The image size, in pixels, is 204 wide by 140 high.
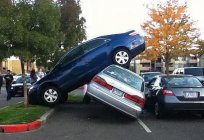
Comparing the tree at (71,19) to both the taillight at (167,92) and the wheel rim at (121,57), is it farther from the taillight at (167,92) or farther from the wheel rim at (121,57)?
the taillight at (167,92)

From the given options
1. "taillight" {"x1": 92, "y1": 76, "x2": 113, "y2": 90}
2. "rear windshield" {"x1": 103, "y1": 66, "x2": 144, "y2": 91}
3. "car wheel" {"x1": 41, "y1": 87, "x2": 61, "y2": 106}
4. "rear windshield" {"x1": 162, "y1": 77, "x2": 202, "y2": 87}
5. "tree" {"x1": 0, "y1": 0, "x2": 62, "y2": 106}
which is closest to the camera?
"taillight" {"x1": 92, "y1": 76, "x2": 113, "y2": 90}

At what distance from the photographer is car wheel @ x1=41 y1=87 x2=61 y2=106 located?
50.2 feet

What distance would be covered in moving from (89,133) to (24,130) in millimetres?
1658

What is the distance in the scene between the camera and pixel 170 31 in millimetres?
36562

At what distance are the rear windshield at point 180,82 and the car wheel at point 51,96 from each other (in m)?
3.97

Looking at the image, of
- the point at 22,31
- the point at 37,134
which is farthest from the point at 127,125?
the point at 22,31

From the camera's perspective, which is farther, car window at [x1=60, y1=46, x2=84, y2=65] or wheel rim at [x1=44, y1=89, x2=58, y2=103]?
wheel rim at [x1=44, y1=89, x2=58, y2=103]

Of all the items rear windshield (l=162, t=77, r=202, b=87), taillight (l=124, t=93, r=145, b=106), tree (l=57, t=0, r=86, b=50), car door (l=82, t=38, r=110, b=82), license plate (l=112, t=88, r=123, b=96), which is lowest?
taillight (l=124, t=93, r=145, b=106)

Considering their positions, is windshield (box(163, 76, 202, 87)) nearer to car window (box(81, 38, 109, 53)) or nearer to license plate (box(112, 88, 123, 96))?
license plate (box(112, 88, 123, 96))

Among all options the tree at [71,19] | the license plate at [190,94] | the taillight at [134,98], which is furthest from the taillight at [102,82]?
the tree at [71,19]

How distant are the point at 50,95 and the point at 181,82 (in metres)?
4.77

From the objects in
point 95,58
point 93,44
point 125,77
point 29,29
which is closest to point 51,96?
point 95,58

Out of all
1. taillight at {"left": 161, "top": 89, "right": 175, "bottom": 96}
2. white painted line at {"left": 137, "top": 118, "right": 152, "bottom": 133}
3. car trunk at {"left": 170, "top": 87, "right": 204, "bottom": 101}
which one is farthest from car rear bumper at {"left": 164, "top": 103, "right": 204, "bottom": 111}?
white painted line at {"left": 137, "top": 118, "right": 152, "bottom": 133}

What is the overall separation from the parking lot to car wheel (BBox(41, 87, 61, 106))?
69 cm
